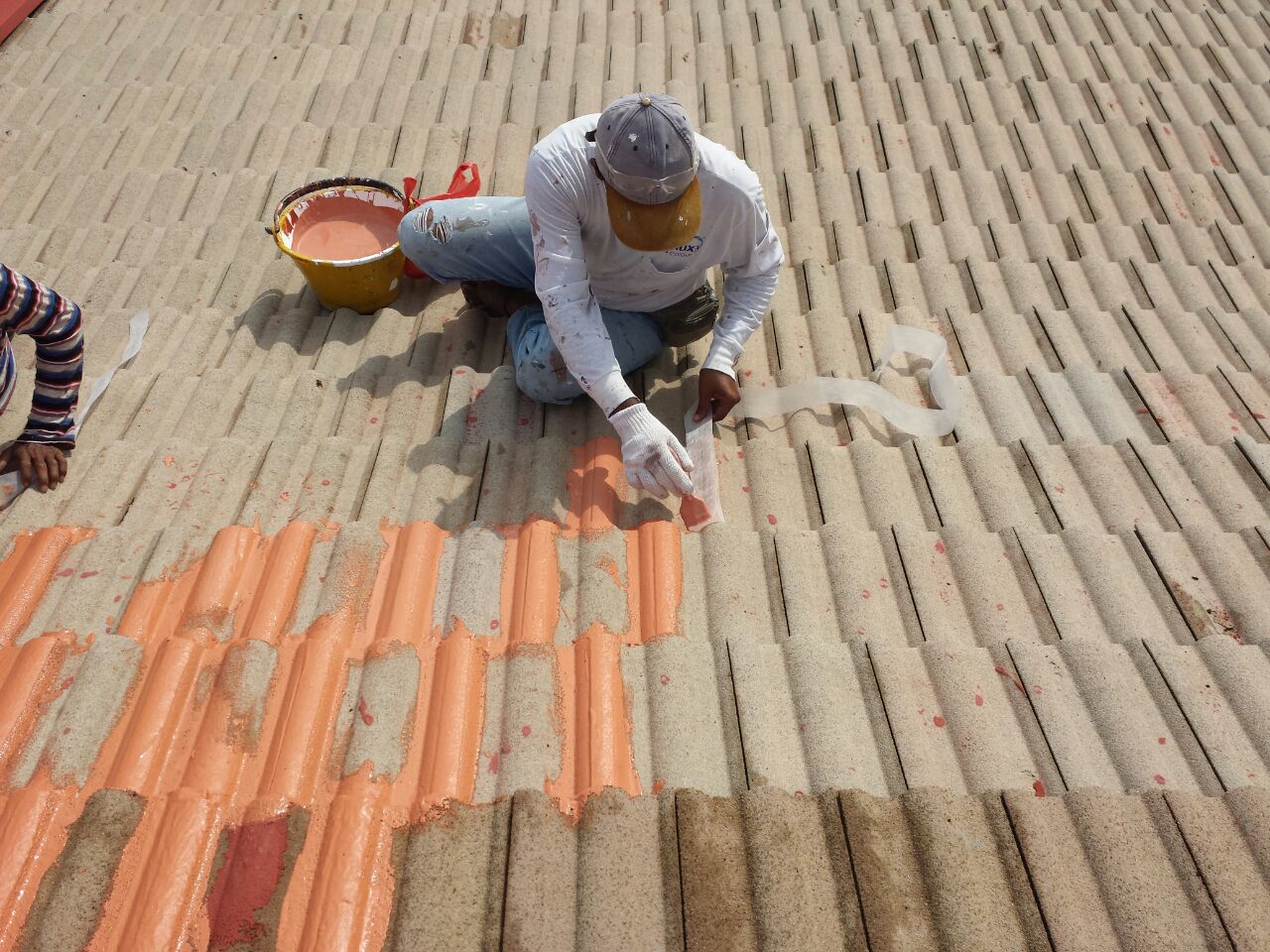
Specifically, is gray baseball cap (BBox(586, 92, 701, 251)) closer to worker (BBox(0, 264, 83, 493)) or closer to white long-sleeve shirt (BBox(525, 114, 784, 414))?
white long-sleeve shirt (BBox(525, 114, 784, 414))

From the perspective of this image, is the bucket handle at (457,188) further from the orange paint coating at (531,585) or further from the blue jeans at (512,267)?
the orange paint coating at (531,585)

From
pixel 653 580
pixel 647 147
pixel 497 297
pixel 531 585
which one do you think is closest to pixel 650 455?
pixel 653 580

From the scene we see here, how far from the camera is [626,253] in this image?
7.65ft

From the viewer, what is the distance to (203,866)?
59.2 inches

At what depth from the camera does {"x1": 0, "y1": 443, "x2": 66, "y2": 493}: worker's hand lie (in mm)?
2330

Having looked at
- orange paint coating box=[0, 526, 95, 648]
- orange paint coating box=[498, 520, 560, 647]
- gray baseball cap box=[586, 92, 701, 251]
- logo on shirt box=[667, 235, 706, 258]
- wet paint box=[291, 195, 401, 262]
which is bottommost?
orange paint coating box=[498, 520, 560, 647]

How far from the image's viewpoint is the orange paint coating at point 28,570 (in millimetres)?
1987

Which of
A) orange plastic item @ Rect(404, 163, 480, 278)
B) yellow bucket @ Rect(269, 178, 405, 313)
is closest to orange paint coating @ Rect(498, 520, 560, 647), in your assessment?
yellow bucket @ Rect(269, 178, 405, 313)

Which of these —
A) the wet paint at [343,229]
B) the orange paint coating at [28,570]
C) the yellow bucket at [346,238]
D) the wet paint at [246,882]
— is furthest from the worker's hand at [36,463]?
the wet paint at [246,882]

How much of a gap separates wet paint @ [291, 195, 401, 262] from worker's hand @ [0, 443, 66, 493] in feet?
4.05

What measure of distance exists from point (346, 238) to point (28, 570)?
178cm

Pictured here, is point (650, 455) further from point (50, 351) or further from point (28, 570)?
point (50, 351)

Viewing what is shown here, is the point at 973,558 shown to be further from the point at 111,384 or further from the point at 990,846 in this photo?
the point at 111,384

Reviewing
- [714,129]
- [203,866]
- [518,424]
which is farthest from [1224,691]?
[714,129]
